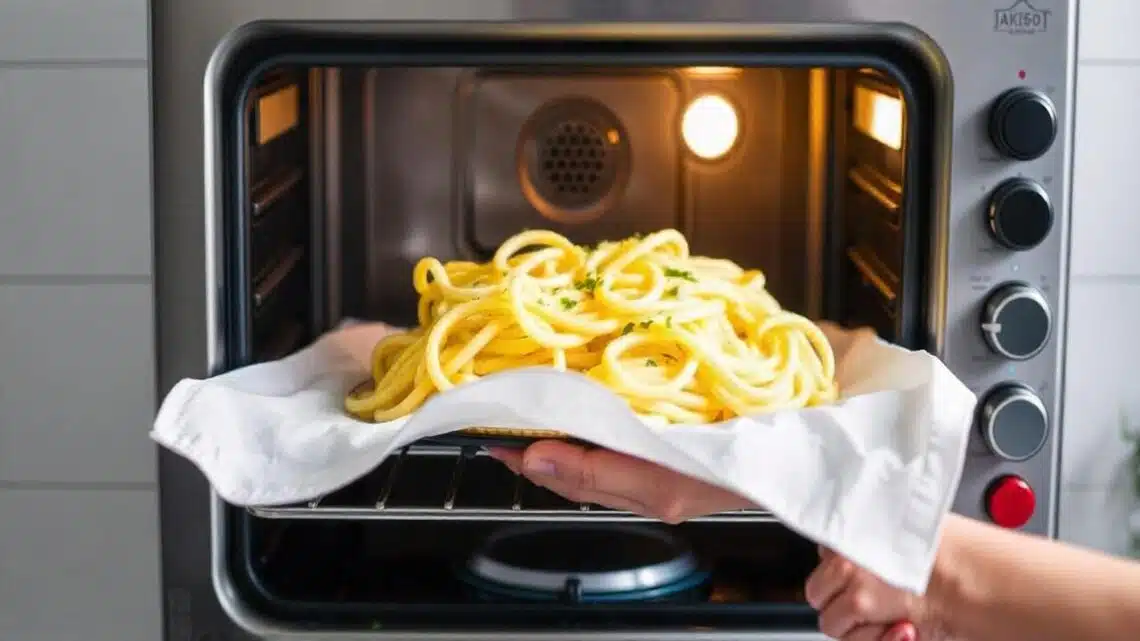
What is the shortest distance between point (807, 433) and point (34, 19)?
0.74m

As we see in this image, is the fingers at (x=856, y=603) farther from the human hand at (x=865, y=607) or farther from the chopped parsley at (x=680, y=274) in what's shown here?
the chopped parsley at (x=680, y=274)

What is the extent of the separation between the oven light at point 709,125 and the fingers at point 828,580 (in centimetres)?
57

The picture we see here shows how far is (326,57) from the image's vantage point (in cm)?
146

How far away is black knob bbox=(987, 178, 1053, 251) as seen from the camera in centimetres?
145

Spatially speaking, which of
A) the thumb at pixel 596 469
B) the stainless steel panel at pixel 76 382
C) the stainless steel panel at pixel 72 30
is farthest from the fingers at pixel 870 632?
the stainless steel panel at pixel 72 30

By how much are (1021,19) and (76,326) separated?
87 cm

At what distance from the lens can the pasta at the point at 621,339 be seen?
54.9 inches

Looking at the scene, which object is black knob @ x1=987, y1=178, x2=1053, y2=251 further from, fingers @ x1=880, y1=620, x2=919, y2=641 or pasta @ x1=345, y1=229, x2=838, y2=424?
fingers @ x1=880, y1=620, x2=919, y2=641

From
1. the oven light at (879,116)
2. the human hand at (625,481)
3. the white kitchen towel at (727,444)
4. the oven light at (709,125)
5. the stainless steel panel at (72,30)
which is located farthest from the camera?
the oven light at (709,125)

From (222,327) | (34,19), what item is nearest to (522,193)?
(222,327)

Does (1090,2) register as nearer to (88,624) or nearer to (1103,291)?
(1103,291)

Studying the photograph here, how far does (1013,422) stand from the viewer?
147cm

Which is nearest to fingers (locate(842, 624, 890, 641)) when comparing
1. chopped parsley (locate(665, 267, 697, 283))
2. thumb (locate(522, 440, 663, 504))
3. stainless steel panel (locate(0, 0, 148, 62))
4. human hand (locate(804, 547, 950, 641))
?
human hand (locate(804, 547, 950, 641))

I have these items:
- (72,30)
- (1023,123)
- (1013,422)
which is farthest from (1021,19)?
(72,30)
